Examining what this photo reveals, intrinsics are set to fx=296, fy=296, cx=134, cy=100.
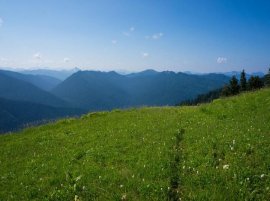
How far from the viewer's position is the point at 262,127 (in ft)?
58.6

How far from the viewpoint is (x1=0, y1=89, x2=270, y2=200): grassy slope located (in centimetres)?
1084

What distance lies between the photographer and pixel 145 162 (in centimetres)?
1392

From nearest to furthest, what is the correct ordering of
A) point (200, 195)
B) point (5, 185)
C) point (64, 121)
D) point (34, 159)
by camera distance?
point (200, 195)
point (5, 185)
point (34, 159)
point (64, 121)

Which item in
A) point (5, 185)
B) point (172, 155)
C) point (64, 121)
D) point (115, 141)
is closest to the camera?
point (5, 185)

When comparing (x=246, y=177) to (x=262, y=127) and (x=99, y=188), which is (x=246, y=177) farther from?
(x=262, y=127)

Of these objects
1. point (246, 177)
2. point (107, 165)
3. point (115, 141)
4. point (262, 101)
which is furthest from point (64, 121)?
point (246, 177)

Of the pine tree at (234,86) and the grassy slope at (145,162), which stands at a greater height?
the pine tree at (234,86)

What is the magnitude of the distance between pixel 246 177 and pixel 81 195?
20.4 ft

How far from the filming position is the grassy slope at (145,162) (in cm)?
1084

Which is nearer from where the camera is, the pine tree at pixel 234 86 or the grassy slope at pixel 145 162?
the grassy slope at pixel 145 162

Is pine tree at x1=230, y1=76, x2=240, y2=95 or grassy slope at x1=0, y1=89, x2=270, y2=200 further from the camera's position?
pine tree at x1=230, y1=76, x2=240, y2=95

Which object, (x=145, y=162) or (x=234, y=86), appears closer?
(x=145, y=162)

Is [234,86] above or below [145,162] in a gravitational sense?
above

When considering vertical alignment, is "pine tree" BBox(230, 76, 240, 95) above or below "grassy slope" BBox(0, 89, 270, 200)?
above
